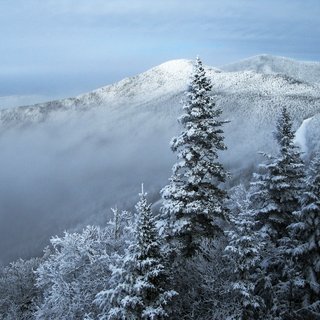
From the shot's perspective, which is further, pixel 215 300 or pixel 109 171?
pixel 109 171

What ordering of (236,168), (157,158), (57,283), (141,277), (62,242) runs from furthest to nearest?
(157,158) < (236,168) < (62,242) < (57,283) < (141,277)

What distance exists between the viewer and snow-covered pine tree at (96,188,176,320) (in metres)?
18.5

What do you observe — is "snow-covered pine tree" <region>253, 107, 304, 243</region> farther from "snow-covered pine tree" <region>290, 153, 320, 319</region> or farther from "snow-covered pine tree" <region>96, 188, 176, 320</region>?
"snow-covered pine tree" <region>96, 188, 176, 320</region>

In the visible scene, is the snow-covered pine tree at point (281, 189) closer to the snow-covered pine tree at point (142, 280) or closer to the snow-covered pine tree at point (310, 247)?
the snow-covered pine tree at point (310, 247)

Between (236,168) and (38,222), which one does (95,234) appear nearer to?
(236,168)

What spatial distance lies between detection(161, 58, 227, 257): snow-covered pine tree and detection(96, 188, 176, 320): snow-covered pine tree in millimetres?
2323

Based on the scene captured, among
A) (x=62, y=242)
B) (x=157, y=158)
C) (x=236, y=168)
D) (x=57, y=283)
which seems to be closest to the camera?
(x=57, y=283)

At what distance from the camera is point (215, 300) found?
19938 mm

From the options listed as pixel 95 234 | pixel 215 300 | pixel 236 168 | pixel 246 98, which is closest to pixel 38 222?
pixel 236 168

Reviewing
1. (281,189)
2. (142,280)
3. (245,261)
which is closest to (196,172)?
(245,261)

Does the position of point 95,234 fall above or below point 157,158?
above

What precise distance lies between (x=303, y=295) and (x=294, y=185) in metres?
5.98

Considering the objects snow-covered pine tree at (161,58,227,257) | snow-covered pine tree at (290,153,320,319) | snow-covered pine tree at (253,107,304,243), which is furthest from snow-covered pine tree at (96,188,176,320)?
snow-covered pine tree at (253,107,304,243)

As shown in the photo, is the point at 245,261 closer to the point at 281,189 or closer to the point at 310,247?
the point at 310,247
